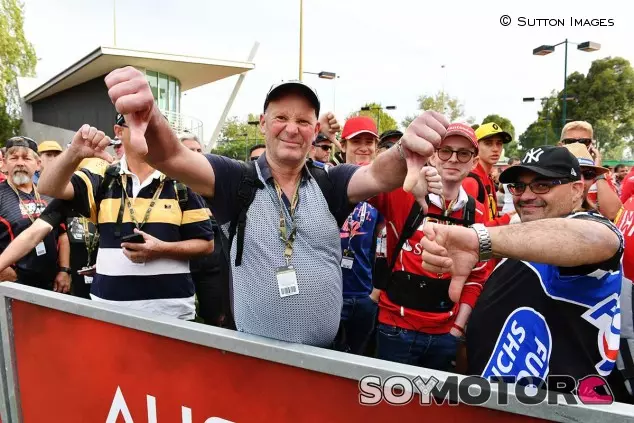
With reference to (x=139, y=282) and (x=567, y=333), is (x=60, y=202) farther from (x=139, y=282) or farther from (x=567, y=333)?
(x=567, y=333)

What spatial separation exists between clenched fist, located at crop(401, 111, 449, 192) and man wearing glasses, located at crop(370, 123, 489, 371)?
0.88m

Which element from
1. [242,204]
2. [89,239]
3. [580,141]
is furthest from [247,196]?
[580,141]

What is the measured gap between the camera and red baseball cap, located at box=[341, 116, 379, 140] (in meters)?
3.74

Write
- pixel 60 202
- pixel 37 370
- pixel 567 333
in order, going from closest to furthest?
pixel 567 333
pixel 37 370
pixel 60 202

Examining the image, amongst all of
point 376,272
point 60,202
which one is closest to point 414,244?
point 376,272

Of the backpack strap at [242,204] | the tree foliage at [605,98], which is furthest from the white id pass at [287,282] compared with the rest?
the tree foliage at [605,98]

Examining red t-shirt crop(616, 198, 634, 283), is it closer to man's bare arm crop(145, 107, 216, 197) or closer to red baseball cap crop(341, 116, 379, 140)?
red baseball cap crop(341, 116, 379, 140)

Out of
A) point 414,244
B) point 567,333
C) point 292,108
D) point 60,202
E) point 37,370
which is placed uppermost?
point 292,108

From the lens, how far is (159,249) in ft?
8.53

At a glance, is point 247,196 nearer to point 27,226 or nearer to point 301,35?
point 27,226

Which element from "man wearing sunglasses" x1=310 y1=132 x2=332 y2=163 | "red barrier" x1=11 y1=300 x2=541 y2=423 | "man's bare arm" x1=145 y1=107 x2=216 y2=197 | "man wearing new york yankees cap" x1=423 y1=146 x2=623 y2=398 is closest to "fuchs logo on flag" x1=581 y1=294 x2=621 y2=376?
"man wearing new york yankees cap" x1=423 y1=146 x2=623 y2=398

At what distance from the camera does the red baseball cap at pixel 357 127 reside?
374 centimetres

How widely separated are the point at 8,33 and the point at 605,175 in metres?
35.5

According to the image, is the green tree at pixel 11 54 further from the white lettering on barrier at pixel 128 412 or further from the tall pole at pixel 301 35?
the white lettering on barrier at pixel 128 412
